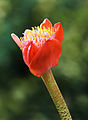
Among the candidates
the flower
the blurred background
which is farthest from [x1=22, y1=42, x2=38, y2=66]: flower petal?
the blurred background

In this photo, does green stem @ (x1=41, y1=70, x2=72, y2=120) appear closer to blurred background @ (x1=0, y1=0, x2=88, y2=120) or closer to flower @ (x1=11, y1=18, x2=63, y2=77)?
flower @ (x1=11, y1=18, x2=63, y2=77)

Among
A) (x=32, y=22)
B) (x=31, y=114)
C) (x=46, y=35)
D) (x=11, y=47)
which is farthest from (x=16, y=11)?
(x=46, y=35)

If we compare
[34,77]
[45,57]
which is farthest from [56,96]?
[34,77]

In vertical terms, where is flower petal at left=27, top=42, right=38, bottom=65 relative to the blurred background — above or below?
below

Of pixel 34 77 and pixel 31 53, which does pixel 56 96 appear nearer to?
pixel 31 53

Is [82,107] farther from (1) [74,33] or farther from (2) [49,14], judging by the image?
(2) [49,14]

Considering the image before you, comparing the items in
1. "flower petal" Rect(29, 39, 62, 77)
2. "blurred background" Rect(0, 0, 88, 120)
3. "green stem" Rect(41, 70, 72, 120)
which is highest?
"blurred background" Rect(0, 0, 88, 120)

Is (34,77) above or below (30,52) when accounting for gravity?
above
